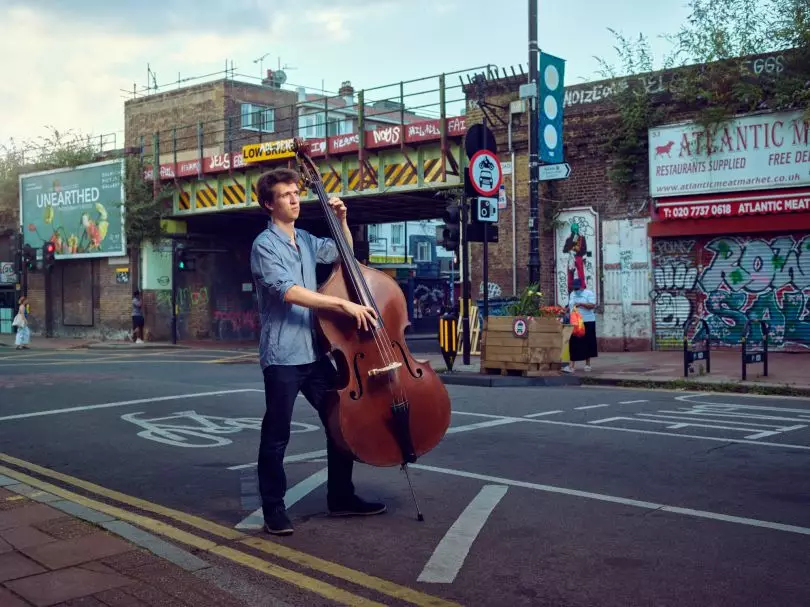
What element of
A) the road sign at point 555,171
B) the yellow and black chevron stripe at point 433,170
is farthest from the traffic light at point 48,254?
the road sign at point 555,171

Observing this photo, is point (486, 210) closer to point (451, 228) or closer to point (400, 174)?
point (451, 228)

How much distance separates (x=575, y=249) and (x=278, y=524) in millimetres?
16844

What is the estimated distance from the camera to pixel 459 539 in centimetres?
443

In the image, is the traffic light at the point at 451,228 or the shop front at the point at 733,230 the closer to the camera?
the traffic light at the point at 451,228

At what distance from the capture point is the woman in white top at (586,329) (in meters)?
14.7

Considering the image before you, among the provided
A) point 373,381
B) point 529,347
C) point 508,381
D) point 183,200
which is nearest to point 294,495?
point 373,381

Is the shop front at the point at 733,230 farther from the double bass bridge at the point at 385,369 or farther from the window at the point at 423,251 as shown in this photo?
the window at the point at 423,251

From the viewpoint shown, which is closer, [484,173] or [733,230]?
[484,173]

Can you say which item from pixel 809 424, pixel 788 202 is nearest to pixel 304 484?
pixel 809 424

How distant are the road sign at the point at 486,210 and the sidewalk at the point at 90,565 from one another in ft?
35.4

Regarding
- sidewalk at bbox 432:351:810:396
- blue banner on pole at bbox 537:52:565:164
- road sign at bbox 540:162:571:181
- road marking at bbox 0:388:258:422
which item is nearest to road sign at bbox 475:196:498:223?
road sign at bbox 540:162:571:181

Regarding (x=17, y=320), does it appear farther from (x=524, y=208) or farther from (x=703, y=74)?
(x=703, y=74)

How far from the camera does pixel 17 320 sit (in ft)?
92.5

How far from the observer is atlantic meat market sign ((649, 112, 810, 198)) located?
57.5ft
